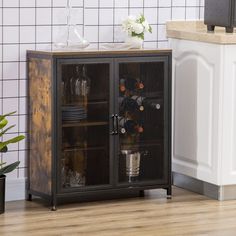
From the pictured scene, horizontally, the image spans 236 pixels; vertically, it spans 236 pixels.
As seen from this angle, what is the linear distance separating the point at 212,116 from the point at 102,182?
79cm

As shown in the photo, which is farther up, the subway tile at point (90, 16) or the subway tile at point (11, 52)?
the subway tile at point (90, 16)

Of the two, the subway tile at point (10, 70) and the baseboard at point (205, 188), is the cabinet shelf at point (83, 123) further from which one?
the baseboard at point (205, 188)

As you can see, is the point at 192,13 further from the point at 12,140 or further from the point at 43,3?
the point at 12,140

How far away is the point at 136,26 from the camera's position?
516cm

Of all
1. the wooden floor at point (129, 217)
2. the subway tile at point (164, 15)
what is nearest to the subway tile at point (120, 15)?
the subway tile at point (164, 15)

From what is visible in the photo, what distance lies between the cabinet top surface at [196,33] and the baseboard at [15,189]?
1381 millimetres

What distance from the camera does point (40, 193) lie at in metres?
5.01

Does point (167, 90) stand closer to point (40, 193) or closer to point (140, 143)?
point (140, 143)

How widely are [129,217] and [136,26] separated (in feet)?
4.03

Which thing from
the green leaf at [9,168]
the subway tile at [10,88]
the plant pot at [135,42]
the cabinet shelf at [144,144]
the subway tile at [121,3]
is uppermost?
the subway tile at [121,3]

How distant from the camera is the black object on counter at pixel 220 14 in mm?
5113

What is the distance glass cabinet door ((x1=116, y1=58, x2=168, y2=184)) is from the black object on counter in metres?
0.45

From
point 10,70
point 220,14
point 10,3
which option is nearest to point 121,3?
point 220,14

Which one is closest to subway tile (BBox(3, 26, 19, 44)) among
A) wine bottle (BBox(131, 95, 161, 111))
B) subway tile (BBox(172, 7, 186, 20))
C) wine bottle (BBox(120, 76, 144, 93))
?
wine bottle (BBox(120, 76, 144, 93))
